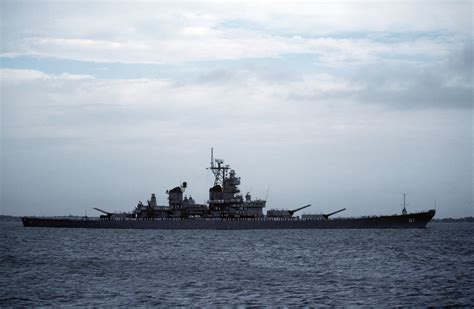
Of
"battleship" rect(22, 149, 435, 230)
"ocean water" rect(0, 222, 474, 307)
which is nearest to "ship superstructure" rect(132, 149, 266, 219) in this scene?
"battleship" rect(22, 149, 435, 230)

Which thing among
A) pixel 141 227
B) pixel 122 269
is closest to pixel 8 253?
pixel 122 269

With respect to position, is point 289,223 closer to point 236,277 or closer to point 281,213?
point 281,213

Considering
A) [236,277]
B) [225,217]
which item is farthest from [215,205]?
[236,277]

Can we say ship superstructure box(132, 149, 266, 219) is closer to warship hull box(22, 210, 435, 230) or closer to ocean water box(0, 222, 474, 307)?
warship hull box(22, 210, 435, 230)

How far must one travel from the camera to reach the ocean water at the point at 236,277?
29484mm

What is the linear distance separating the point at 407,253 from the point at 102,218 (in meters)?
69.9

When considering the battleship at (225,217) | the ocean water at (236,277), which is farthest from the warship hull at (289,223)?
the ocean water at (236,277)

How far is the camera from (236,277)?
37625mm

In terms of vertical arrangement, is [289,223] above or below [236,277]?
above

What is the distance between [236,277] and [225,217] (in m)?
67.3

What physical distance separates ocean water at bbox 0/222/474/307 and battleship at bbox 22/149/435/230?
42.5m

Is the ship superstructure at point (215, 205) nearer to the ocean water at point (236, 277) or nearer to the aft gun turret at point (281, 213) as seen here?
the aft gun turret at point (281, 213)

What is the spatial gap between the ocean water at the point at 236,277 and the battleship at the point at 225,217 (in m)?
42.5

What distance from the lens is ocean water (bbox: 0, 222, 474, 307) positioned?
29484 millimetres
